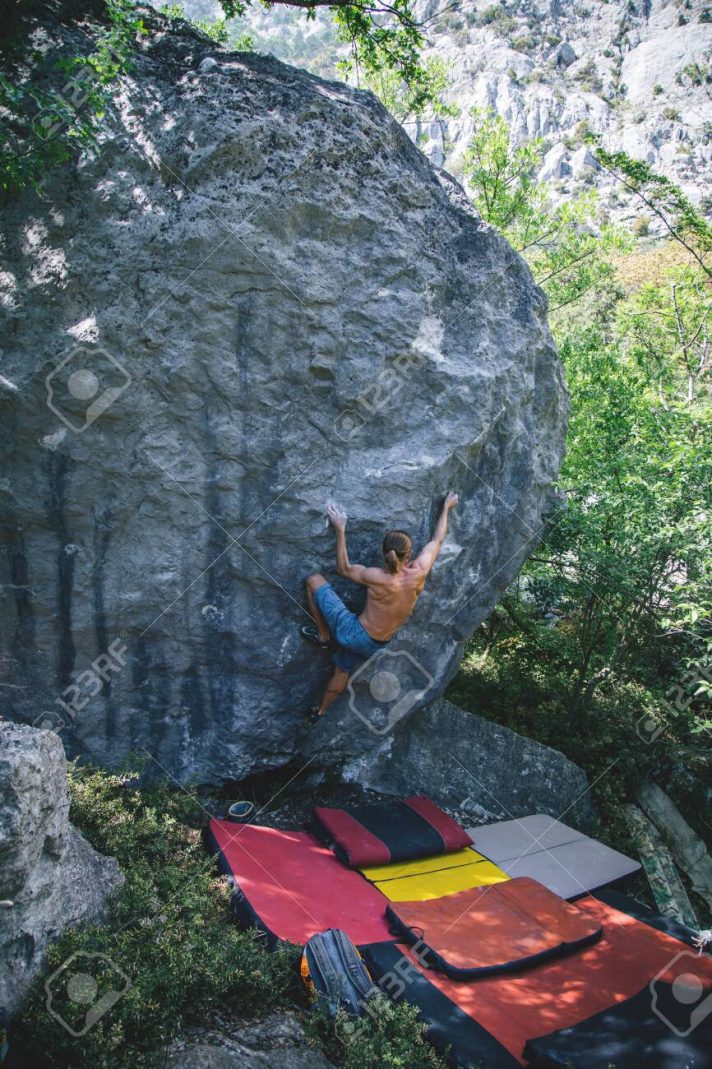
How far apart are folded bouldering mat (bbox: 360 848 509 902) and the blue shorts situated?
1470 mm

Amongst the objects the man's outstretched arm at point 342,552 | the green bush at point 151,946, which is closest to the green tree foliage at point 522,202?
the man's outstretched arm at point 342,552

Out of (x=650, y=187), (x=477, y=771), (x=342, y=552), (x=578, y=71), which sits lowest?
(x=477, y=771)

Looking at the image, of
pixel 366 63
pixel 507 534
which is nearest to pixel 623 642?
pixel 507 534

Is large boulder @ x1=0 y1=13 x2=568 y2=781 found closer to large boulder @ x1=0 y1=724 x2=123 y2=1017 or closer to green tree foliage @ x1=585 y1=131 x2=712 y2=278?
large boulder @ x1=0 y1=724 x2=123 y2=1017

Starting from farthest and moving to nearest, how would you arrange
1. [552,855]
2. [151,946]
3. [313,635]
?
[552,855] → [313,635] → [151,946]

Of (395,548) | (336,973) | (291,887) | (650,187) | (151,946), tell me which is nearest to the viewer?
(151,946)

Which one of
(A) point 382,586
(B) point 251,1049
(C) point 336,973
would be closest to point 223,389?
(A) point 382,586

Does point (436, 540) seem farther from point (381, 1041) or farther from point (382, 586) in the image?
point (381, 1041)

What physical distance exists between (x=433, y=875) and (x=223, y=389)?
3.54 m

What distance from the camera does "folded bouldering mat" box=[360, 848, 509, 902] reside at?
445 cm

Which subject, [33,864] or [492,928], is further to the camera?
[492,928]

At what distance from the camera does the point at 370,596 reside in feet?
14.8

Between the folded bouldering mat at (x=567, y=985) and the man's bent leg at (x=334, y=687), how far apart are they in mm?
1641

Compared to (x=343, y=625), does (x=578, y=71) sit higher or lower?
higher
